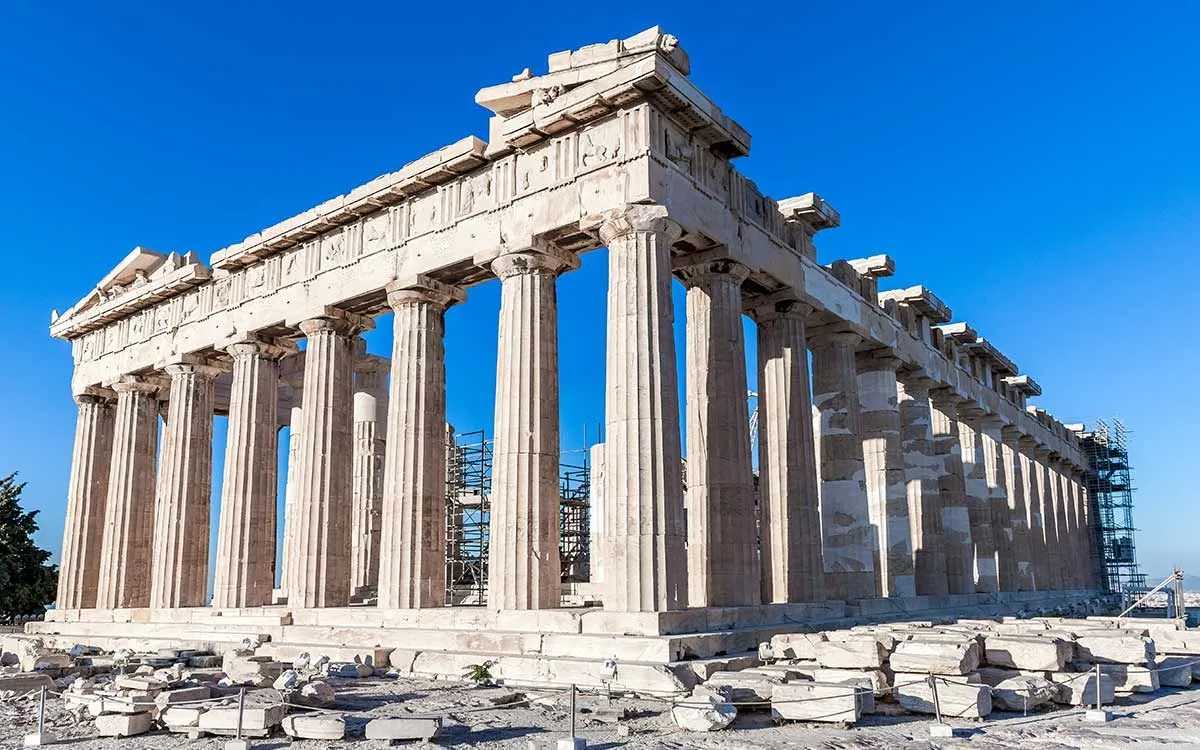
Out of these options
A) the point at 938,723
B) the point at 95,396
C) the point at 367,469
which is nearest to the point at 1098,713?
the point at 938,723

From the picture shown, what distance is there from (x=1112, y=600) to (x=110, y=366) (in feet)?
157

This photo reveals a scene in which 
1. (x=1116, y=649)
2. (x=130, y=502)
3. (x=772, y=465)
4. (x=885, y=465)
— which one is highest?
(x=885, y=465)

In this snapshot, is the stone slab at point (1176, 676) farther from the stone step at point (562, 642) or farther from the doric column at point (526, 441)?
the doric column at point (526, 441)

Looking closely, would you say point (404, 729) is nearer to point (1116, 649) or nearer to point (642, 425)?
point (642, 425)

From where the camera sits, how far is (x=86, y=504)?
34.4 metres

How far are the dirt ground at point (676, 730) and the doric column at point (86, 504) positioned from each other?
66.3ft

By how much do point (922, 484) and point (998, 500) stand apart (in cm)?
896

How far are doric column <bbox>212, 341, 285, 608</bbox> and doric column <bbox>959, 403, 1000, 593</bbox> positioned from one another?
22791mm

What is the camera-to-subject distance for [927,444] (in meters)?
32.0

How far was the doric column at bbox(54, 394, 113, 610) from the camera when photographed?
111 ft

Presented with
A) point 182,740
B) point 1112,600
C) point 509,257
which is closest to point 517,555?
point 509,257

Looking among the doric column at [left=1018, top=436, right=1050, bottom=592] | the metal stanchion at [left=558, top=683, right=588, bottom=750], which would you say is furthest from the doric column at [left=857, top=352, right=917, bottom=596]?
the metal stanchion at [left=558, top=683, right=588, bottom=750]

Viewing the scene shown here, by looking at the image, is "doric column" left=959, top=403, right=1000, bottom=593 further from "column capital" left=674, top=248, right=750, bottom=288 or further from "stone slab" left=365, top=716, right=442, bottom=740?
"stone slab" left=365, top=716, right=442, bottom=740

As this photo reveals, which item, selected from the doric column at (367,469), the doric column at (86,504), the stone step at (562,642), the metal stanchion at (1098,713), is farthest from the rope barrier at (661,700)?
the doric column at (86,504)
